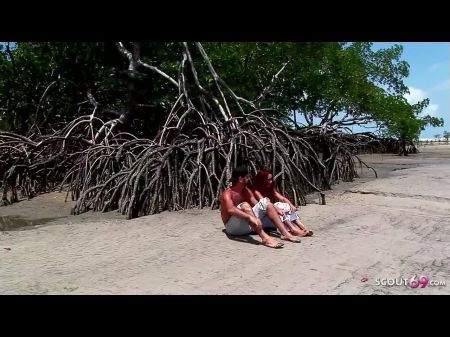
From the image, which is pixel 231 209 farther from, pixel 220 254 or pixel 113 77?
pixel 113 77

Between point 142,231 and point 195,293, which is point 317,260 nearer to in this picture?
point 195,293

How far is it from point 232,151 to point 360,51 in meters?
17.0

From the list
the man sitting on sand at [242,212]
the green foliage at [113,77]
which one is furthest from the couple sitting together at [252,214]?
the green foliage at [113,77]

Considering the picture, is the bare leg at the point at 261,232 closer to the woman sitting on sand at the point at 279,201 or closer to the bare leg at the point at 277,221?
Answer: the bare leg at the point at 277,221

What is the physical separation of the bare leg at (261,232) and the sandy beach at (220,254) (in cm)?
10

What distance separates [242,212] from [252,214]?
0.36ft

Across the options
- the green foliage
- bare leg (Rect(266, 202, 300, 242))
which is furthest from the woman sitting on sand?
the green foliage

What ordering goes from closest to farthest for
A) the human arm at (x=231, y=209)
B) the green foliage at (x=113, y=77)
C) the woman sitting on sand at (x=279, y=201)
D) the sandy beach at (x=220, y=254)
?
the sandy beach at (x=220, y=254), the human arm at (x=231, y=209), the woman sitting on sand at (x=279, y=201), the green foliage at (x=113, y=77)

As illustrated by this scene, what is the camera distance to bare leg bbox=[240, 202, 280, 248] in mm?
4434

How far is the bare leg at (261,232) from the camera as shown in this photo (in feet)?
14.5

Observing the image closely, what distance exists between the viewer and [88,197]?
7383 millimetres

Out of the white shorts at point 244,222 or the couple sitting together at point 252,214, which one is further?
the white shorts at point 244,222

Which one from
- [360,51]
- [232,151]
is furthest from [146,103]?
[360,51]

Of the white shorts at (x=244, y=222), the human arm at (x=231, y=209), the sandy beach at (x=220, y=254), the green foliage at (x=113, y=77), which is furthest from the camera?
the green foliage at (x=113, y=77)
